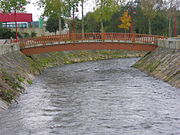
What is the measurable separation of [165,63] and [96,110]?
17.6m

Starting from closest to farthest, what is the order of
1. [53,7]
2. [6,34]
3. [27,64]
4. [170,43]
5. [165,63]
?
[165,63] → [170,43] → [27,64] → [53,7] → [6,34]

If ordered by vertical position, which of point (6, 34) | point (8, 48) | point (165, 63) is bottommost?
point (165, 63)

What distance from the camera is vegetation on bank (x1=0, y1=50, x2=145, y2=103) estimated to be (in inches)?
1076

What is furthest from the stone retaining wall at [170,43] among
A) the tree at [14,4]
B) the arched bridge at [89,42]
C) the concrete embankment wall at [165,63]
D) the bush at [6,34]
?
the bush at [6,34]

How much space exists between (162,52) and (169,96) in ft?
58.2

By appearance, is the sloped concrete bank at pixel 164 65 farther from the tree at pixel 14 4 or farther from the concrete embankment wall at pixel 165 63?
the tree at pixel 14 4

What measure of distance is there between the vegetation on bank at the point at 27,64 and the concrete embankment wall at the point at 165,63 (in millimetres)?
13438

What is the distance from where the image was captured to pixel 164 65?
37.8 m

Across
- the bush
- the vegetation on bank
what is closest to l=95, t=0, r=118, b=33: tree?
the vegetation on bank

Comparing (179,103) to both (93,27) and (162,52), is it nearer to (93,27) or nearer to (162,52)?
(162,52)

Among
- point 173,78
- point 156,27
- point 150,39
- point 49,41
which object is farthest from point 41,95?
point 156,27

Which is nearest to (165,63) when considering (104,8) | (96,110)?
(96,110)

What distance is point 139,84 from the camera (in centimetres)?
3325

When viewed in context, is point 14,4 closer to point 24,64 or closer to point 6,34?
point 24,64
